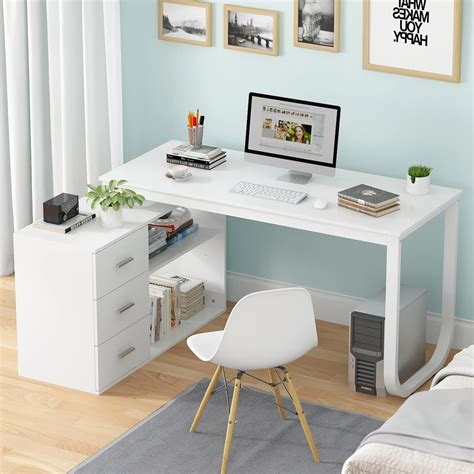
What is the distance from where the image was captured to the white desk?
4258 mm

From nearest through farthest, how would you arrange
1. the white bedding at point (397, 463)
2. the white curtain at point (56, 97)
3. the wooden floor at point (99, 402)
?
1. the white bedding at point (397, 463)
2. the wooden floor at point (99, 402)
3. the white curtain at point (56, 97)

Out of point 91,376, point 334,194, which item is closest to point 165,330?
point 91,376

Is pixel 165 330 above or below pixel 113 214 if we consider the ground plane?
below

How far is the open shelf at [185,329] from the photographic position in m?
4.84

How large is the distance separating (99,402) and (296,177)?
122cm

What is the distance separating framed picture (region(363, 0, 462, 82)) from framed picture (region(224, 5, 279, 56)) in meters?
0.43

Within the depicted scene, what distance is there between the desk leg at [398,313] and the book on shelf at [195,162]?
98 centimetres

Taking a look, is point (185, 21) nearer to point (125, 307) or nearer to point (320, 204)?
point (320, 204)

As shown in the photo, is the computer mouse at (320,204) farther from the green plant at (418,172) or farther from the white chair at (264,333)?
the white chair at (264,333)

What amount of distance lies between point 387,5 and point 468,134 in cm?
61

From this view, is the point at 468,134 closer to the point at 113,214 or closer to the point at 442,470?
the point at 113,214

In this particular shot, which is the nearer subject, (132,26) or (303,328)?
(303,328)

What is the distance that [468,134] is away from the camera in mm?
4609

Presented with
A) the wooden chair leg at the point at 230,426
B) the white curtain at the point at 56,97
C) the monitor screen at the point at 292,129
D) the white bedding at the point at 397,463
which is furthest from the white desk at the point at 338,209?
the white bedding at the point at 397,463
